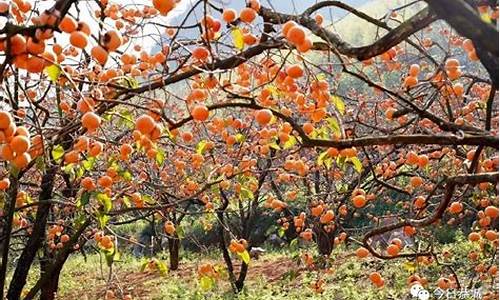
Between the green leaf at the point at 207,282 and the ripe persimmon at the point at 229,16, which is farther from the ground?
the ripe persimmon at the point at 229,16

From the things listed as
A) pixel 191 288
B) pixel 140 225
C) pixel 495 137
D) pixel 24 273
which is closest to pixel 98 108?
pixel 495 137

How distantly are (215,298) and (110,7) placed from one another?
5.52m

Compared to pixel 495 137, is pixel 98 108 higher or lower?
higher

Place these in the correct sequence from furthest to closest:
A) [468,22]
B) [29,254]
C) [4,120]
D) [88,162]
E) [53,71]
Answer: [29,254], [88,162], [53,71], [4,120], [468,22]

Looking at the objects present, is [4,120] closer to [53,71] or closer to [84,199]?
[53,71]

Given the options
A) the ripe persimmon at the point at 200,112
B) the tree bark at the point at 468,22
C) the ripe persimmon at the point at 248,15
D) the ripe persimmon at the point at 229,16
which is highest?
the ripe persimmon at the point at 229,16

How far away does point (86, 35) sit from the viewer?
1.48 metres

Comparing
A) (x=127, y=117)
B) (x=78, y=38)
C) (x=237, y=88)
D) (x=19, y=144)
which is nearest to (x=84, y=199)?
(x=127, y=117)

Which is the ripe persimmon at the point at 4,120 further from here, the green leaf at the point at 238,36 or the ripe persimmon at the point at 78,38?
the green leaf at the point at 238,36

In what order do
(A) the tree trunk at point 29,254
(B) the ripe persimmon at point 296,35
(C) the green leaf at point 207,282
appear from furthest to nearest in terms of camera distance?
(A) the tree trunk at point 29,254 → (C) the green leaf at point 207,282 → (B) the ripe persimmon at point 296,35

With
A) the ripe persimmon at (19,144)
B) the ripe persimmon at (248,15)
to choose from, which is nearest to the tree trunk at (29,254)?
the ripe persimmon at (248,15)

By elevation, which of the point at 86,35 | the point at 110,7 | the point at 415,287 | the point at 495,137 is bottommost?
the point at 415,287

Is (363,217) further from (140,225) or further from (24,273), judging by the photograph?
(24,273)

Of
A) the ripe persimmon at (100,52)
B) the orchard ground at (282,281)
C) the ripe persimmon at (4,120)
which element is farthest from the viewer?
the orchard ground at (282,281)
